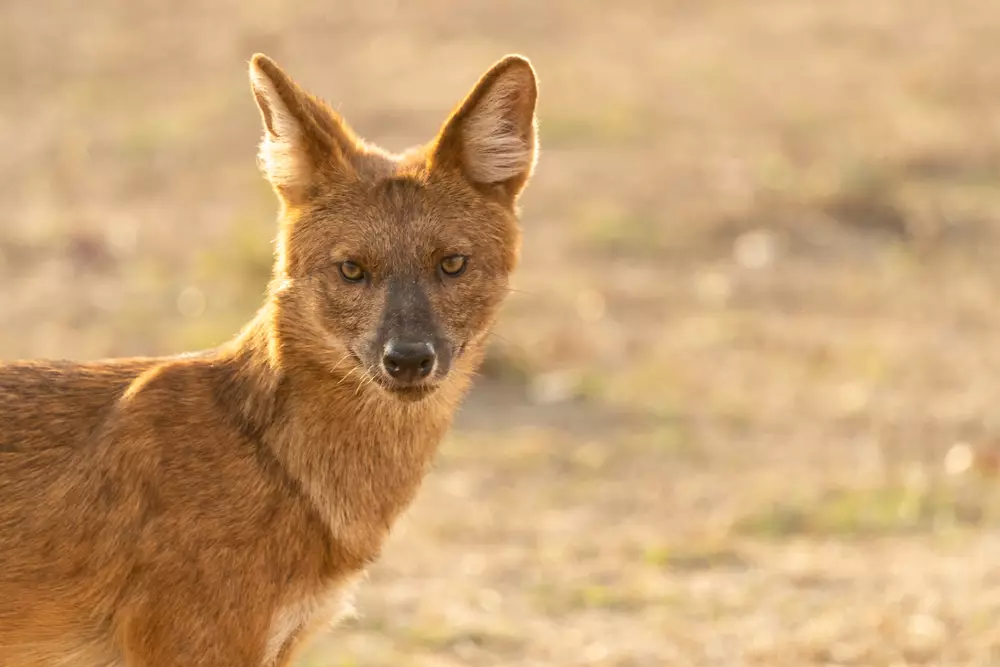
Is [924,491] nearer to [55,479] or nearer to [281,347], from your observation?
[281,347]

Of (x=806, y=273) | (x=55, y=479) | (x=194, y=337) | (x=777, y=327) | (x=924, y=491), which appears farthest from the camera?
(x=806, y=273)

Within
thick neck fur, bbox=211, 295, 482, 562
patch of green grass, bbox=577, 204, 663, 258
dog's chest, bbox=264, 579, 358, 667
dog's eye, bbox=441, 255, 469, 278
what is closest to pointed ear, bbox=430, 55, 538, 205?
dog's eye, bbox=441, 255, 469, 278

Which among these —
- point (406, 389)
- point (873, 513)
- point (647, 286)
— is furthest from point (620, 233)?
point (406, 389)

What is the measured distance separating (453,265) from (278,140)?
0.75m

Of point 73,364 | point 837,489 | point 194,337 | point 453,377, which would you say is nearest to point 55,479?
point 73,364

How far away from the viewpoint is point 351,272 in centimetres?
579

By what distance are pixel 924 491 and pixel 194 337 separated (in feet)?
17.2

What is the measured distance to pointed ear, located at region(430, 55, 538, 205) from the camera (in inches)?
234

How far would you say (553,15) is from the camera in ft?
69.5

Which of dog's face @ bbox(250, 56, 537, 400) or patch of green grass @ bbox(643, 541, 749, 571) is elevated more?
dog's face @ bbox(250, 56, 537, 400)

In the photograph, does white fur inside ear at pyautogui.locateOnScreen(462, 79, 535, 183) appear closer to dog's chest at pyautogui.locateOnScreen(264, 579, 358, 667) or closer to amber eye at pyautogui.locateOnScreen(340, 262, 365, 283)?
amber eye at pyautogui.locateOnScreen(340, 262, 365, 283)

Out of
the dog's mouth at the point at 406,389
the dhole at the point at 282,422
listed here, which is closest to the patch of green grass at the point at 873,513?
the dhole at the point at 282,422

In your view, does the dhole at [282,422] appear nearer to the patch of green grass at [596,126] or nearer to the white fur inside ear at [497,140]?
the white fur inside ear at [497,140]

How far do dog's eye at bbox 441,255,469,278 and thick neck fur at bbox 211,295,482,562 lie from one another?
28 cm
